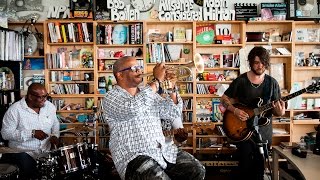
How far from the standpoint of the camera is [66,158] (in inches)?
134

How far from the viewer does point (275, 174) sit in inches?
127

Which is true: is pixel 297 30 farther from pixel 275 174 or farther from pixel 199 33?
pixel 275 174

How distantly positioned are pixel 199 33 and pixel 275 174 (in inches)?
95.4

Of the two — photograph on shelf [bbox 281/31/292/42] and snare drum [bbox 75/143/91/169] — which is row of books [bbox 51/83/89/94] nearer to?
snare drum [bbox 75/143/91/169]

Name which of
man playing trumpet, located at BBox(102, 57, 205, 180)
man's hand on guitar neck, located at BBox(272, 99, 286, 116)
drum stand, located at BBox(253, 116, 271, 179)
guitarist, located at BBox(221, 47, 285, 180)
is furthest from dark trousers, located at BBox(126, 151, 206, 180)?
man's hand on guitar neck, located at BBox(272, 99, 286, 116)

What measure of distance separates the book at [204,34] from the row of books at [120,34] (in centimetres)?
80

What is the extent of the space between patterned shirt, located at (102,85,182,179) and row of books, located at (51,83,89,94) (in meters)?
2.44

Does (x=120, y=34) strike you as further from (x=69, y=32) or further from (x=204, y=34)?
(x=204, y=34)

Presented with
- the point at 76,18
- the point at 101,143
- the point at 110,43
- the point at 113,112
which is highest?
the point at 76,18

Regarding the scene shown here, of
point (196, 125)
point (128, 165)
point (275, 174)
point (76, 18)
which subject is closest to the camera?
point (128, 165)

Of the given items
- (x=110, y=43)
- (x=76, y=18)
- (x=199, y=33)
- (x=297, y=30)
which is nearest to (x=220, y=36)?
(x=199, y=33)

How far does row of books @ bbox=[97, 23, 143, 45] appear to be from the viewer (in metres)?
4.91

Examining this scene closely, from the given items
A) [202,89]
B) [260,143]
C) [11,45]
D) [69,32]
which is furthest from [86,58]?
[260,143]

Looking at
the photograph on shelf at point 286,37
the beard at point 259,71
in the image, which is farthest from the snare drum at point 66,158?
the photograph on shelf at point 286,37
